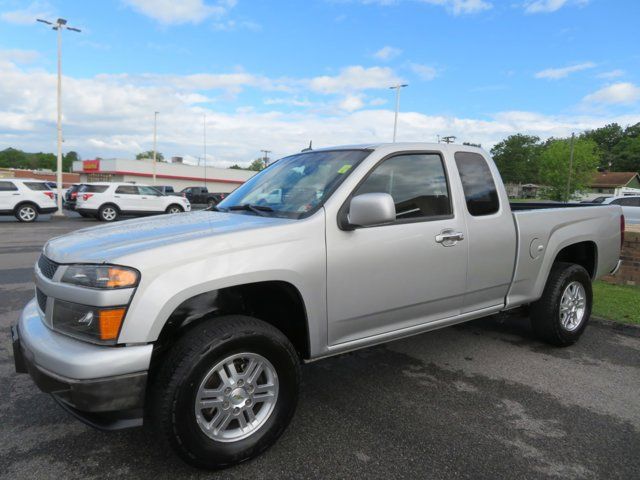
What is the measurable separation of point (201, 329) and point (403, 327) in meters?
1.46

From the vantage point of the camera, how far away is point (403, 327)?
10.6 ft

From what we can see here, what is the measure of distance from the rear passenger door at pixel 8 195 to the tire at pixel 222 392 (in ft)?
63.2

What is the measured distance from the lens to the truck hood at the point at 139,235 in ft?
7.83

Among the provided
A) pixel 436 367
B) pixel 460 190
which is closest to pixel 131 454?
pixel 436 367

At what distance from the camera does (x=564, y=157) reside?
65.9 m

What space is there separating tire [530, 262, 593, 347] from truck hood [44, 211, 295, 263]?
111 inches

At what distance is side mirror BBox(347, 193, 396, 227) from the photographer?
8.86ft

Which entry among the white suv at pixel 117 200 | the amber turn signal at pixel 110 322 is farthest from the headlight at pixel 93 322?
the white suv at pixel 117 200

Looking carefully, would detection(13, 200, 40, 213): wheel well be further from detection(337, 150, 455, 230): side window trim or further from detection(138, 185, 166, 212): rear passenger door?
detection(337, 150, 455, 230): side window trim

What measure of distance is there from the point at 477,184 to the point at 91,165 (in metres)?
63.6

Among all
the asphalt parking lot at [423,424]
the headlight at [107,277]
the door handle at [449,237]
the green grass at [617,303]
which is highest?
the door handle at [449,237]

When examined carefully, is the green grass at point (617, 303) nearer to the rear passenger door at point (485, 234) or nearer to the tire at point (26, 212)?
the rear passenger door at point (485, 234)

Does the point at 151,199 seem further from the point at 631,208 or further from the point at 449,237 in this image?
the point at 449,237

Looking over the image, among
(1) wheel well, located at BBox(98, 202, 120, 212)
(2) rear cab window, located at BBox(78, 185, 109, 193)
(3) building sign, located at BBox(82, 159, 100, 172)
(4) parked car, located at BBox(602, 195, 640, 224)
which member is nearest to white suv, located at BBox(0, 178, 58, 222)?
(2) rear cab window, located at BBox(78, 185, 109, 193)
